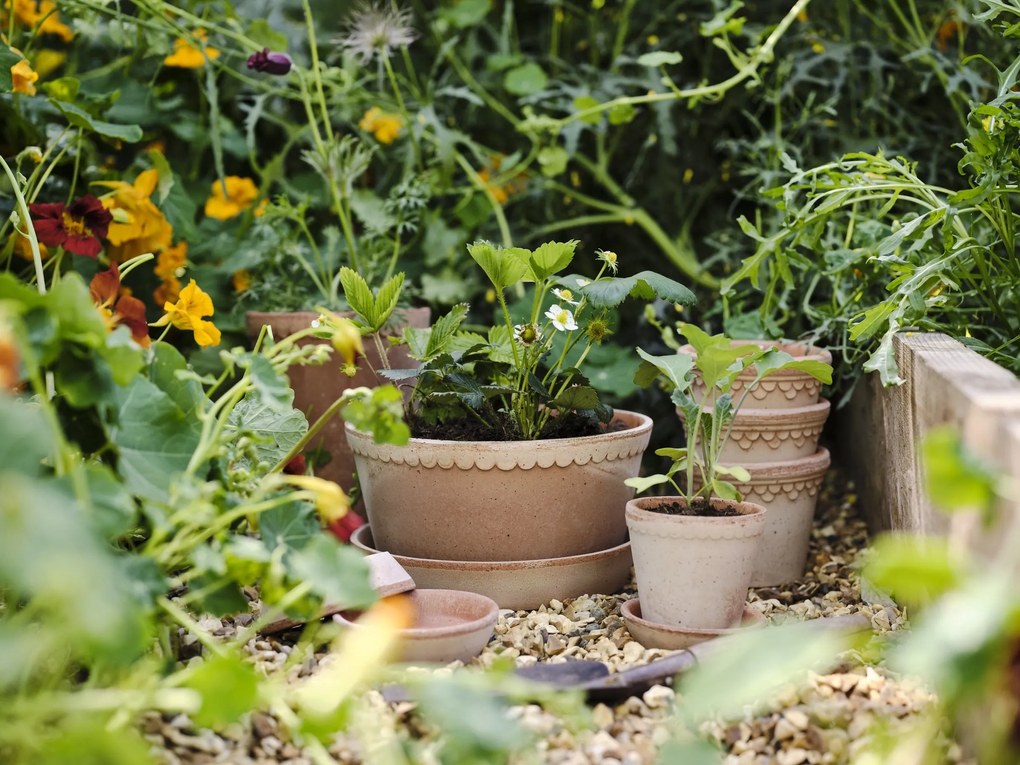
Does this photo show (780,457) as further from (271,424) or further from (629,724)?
(271,424)

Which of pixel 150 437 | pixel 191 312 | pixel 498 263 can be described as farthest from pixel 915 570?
pixel 191 312

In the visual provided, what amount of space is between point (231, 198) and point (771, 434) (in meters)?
1.18

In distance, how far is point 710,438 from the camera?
1380 mm

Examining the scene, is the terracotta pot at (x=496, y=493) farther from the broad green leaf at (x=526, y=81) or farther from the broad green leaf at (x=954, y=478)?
the broad green leaf at (x=526, y=81)

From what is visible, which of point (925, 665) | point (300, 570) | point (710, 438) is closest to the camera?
point (925, 665)

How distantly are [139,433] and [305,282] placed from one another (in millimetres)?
1047

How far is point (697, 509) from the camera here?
1.34 m

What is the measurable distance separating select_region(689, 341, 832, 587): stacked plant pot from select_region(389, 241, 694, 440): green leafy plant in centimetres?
22

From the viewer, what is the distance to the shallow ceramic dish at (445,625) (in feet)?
3.86

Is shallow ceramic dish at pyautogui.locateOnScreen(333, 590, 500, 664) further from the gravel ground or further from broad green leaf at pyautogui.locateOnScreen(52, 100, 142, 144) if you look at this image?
broad green leaf at pyautogui.locateOnScreen(52, 100, 142, 144)

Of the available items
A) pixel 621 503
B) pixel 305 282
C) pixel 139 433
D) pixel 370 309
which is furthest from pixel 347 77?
pixel 139 433

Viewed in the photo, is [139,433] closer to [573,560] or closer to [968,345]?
[573,560]

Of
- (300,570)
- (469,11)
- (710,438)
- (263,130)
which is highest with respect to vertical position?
(469,11)

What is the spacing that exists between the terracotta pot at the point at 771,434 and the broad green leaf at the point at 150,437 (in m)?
0.82
